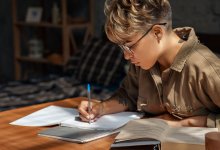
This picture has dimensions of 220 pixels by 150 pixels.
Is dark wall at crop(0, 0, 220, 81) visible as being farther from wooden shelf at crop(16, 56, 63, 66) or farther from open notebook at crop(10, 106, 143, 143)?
open notebook at crop(10, 106, 143, 143)

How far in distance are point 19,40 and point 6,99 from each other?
1.92m

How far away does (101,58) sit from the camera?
4109mm

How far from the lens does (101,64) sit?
409 cm

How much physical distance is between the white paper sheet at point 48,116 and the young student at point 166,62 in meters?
0.09

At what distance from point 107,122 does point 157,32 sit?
0.38 meters

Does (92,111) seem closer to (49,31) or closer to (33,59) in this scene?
(33,59)

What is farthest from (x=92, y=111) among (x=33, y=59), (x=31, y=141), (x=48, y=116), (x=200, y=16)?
(x=33, y=59)

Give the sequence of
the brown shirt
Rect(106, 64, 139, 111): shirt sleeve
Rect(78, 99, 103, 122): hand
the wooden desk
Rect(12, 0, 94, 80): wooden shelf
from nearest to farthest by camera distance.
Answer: the wooden desk < the brown shirt < Rect(78, 99, 103, 122): hand < Rect(106, 64, 139, 111): shirt sleeve < Rect(12, 0, 94, 80): wooden shelf

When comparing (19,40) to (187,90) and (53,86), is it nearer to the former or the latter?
(53,86)

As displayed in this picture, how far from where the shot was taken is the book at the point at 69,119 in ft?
5.94

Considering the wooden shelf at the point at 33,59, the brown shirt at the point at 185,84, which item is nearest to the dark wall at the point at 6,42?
the wooden shelf at the point at 33,59

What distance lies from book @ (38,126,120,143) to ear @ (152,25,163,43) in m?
0.35

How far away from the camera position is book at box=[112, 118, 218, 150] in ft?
4.64

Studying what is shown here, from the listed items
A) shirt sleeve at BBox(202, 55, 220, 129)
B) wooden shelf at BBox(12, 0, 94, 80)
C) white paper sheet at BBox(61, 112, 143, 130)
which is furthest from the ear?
wooden shelf at BBox(12, 0, 94, 80)
